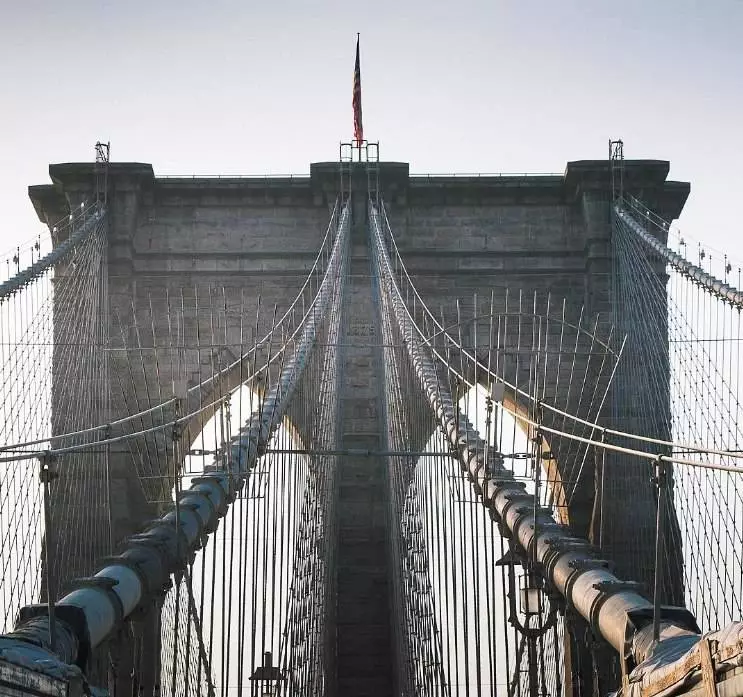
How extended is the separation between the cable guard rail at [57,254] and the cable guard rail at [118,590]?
5.03 metres

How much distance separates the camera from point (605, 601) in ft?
15.9

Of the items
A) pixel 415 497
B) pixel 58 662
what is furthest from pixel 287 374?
pixel 58 662

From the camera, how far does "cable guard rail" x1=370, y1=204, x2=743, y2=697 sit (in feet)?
11.2

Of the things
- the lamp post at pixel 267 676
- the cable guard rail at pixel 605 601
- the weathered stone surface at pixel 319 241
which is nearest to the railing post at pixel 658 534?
the cable guard rail at pixel 605 601

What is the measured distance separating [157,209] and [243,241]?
1357mm

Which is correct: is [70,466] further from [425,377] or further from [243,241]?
[425,377]

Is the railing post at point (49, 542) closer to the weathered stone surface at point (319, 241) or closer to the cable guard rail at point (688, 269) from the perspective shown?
the cable guard rail at point (688, 269)

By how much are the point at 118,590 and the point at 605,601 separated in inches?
72.9

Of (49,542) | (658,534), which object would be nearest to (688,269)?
(658,534)

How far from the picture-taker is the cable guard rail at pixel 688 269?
481 inches

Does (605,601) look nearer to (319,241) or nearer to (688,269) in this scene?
(688,269)

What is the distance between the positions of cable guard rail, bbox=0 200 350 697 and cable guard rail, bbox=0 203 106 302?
5.03 m

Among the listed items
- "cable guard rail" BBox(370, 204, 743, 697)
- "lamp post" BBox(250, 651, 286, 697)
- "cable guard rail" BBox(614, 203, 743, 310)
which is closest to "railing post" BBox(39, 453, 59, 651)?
"cable guard rail" BBox(370, 204, 743, 697)

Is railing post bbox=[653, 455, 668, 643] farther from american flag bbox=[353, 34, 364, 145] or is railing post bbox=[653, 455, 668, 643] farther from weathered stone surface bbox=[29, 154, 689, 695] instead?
american flag bbox=[353, 34, 364, 145]
